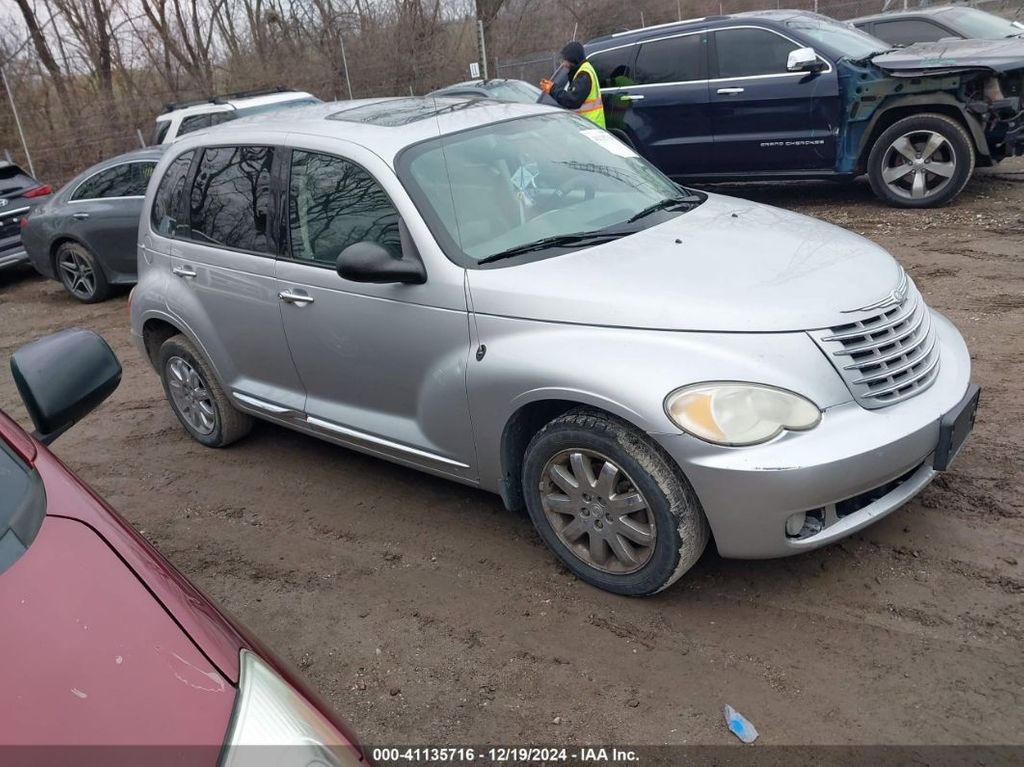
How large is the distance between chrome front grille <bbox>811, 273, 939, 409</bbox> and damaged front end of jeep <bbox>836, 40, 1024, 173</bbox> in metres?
5.52

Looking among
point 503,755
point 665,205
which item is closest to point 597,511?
point 503,755

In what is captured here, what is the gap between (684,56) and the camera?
9.32m

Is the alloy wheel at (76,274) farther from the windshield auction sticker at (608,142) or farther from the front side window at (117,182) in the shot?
the windshield auction sticker at (608,142)

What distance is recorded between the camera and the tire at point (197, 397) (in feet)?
16.7

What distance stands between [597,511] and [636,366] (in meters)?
0.60

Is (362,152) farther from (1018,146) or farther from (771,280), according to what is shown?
(1018,146)

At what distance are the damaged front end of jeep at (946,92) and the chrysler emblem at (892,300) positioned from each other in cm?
538

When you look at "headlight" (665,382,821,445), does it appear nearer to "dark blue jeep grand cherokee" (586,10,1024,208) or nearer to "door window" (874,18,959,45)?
"dark blue jeep grand cherokee" (586,10,1024,208)

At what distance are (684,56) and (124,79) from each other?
17182 millimetres

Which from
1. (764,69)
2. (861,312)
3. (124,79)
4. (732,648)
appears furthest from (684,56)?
(124,79)

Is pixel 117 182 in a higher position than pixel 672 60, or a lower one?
lower

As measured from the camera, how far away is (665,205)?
416cm

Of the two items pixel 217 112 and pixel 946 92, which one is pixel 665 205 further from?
Answer: pixel 217 112

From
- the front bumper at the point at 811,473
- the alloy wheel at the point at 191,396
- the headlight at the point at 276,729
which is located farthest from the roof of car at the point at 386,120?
the headlight at the point at 276,729
